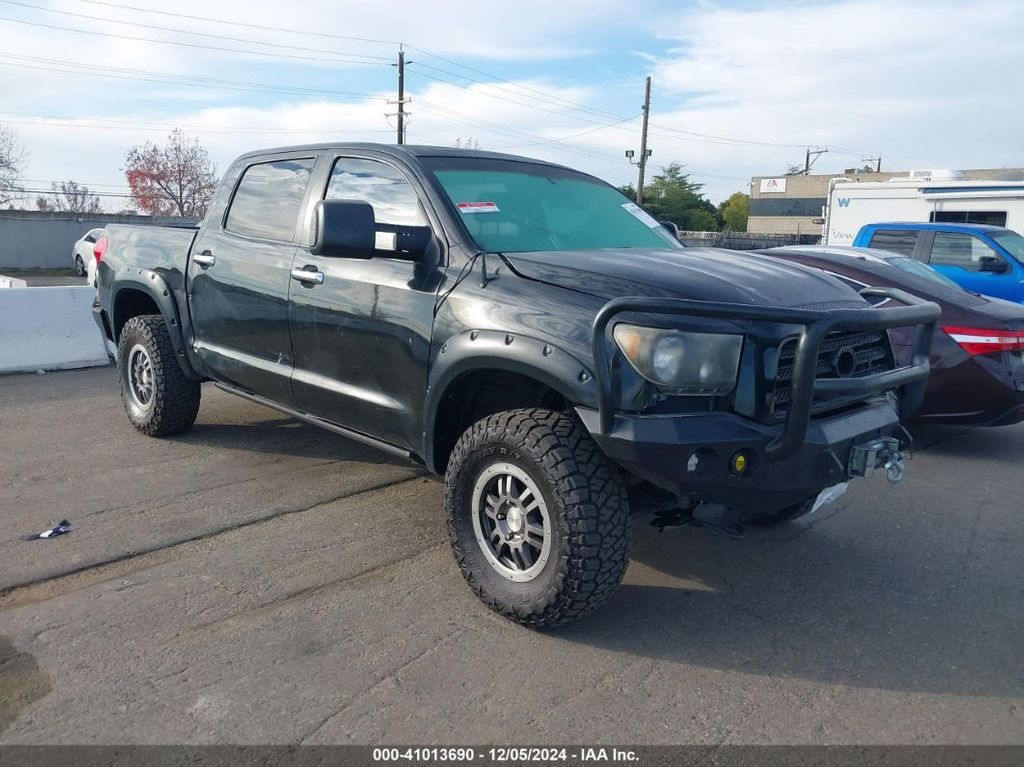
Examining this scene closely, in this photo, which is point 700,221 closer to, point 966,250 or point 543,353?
point 966,250

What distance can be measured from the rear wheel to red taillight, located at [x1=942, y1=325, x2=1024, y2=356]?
5.24 m

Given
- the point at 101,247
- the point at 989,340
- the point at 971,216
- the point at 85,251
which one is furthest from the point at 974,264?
the point at 85,251

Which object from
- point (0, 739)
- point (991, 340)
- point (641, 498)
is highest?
point (991, 340)

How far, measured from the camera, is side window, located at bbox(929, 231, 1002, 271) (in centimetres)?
1071

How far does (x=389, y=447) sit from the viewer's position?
416 centimetres

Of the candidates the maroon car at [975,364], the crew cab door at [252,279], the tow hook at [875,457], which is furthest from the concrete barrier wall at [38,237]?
the tow hook at [875,457]

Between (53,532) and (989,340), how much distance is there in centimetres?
584

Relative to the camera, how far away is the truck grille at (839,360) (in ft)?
10.5

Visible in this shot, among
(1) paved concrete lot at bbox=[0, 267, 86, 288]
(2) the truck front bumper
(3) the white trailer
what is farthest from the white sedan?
(2) the truck front bumper

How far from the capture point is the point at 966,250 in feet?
35.3
